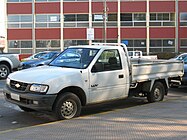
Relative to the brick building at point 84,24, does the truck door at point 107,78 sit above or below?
below

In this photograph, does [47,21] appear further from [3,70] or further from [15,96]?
[15,96]

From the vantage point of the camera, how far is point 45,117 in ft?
26.4

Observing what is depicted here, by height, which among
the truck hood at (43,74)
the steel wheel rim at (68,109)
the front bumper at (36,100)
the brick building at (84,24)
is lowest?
the steel wheel rim at (68,109)

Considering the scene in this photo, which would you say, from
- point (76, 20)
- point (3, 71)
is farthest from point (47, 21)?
point (3, 71)

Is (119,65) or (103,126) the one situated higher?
(119,65)

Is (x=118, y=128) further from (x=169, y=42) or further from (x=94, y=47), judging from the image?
(x=169, y=42)

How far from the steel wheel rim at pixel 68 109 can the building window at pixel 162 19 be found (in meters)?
38.9

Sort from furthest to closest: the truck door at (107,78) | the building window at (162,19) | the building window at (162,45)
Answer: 1. the building window at (162,19)
2. the building window at (162,45)
3. the truck door at (107,78)

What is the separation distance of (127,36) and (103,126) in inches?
1517

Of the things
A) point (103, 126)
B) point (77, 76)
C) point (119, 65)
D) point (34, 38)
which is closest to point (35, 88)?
point (77, 76)

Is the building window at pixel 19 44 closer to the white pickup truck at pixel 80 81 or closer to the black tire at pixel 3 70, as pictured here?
the black tire at pixel 3 70

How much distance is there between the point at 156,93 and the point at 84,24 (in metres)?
35.5

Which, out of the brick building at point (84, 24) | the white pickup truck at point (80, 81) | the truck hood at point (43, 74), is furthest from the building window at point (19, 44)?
the truck hood at point (43, 74)

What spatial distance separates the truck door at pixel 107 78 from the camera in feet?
26.4
